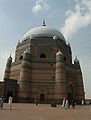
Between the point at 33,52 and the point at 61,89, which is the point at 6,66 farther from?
the point at 61,89

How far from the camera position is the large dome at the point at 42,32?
44.1 m

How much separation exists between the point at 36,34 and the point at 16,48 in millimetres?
5875

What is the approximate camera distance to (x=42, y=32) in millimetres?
44438

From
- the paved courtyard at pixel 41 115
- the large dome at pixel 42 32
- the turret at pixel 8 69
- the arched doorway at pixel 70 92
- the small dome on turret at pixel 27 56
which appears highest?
the large dome at pixel 42 32

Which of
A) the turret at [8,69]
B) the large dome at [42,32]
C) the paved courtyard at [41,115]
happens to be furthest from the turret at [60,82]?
the paved courtyard at [41,115]

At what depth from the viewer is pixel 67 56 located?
44.4 meters

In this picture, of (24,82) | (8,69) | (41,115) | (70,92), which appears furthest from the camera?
(8,69)

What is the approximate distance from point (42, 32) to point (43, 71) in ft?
33.1

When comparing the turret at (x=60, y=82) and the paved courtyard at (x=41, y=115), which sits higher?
the turret at (x=60, y=82)

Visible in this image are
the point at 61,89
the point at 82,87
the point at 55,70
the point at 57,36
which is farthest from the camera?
the point at 57,36

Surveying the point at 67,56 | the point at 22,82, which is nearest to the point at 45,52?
the point at 67,56

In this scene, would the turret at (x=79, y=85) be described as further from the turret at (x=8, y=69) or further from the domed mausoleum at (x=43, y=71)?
the turret at (x=8, y=69)

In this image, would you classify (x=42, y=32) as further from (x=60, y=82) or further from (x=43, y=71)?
(x=60, y=82)

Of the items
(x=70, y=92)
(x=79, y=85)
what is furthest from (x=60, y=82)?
(x=79, y=85)
